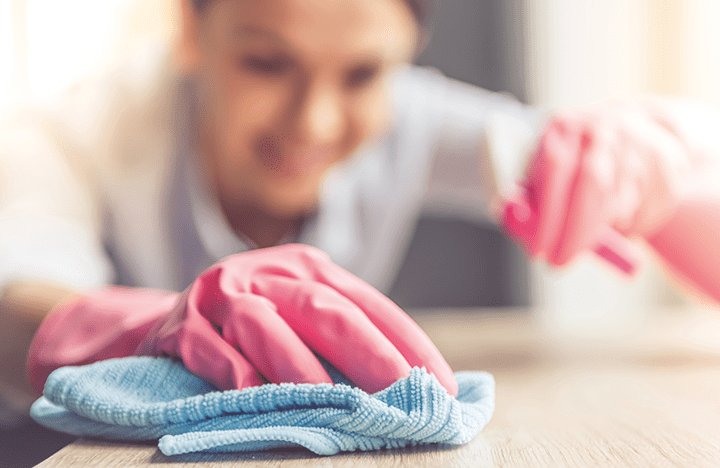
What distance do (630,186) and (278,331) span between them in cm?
45

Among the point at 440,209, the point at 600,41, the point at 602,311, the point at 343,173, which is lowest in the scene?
the point at 602,311

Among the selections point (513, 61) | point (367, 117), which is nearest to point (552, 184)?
Answer: point (367, 117)

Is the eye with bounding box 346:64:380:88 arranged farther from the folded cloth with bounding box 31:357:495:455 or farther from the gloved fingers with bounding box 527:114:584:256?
the folded cloth with bounding box 31:357:495:455

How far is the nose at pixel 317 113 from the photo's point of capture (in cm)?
78

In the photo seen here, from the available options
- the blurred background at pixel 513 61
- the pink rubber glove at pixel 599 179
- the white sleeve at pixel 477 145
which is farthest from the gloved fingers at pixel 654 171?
the blurred background at pixel 513 61

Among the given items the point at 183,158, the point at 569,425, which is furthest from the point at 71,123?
the point at 569,425

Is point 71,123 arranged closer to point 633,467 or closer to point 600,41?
point 633,467

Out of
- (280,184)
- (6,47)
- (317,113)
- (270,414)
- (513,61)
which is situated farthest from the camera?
(513,61)

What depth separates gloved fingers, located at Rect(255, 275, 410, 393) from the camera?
0.31 m

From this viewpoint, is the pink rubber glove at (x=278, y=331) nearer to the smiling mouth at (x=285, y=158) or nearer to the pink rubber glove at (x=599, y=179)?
the pink rubber glove at (x=599, y=179)

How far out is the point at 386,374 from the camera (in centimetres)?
31

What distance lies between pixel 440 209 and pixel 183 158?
0.93 metres

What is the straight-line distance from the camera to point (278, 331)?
12.6 inches

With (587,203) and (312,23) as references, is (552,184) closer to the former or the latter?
(587,203)
